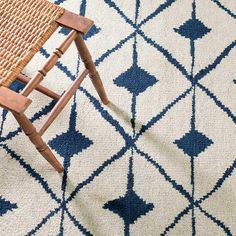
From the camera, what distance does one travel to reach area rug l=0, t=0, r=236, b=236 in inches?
42.9

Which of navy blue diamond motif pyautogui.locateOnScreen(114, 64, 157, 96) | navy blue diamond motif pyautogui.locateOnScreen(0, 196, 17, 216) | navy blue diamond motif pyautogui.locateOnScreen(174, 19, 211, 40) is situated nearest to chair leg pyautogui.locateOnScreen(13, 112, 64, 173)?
navy blue diamond motif pyautogui.locateOnScreen(0, 196, 17, 216)

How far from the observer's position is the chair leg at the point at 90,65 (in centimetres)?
95

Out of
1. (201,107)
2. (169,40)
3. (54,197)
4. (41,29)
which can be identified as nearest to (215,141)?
(201,107)

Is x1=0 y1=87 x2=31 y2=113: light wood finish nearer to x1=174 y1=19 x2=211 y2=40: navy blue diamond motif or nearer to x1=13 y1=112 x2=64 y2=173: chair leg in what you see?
x1=13 y1=112 x2=64 y2=173: chair leg

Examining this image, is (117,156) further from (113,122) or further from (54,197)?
(54,197)

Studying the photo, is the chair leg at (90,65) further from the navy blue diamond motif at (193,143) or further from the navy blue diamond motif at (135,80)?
the navy blue diamond motif at (193,143)

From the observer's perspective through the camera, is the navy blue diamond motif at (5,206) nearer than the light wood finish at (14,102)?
No

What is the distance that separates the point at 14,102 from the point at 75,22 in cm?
24

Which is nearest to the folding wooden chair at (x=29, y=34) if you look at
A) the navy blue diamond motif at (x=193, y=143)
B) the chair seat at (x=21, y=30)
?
the chair seat at (x=21, y=30)

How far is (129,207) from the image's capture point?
43.3 inches

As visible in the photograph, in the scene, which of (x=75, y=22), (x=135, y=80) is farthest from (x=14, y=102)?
(x=135, y=80)

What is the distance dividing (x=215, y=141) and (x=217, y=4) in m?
0.52

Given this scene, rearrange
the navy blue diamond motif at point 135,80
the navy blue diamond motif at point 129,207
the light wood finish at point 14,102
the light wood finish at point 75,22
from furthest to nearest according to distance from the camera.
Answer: the navy blue diamond motif at point 135,80 → the navy blue diamond motif at point 129,207 → the light wood finish at point 75,22 → the light wood finish at point 14,102

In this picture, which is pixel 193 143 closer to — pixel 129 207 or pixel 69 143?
pixel 129 207
